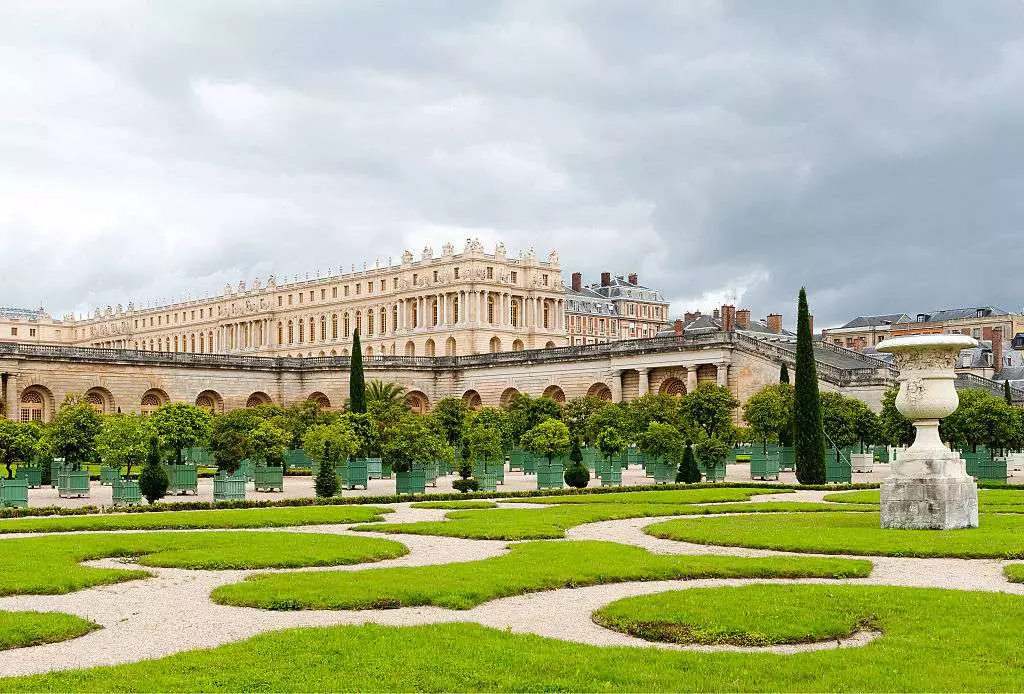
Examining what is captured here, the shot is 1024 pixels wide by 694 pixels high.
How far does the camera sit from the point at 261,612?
45.8ft

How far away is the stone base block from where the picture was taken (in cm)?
2197

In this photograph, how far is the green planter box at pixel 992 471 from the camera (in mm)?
41000

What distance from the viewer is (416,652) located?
11.5 m

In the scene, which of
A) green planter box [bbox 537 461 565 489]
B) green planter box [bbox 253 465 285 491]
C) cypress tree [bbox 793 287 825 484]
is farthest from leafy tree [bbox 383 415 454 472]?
cypress tree [bbox 793 287 825 484]

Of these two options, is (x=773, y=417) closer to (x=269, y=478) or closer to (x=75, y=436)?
(x=269, y=478)

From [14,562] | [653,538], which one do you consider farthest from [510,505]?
[14,562]

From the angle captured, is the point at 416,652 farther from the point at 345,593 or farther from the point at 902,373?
the point at 902,373

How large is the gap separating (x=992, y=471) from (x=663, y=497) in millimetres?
14450

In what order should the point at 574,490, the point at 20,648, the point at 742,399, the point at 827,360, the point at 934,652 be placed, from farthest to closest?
the point at 827,360 → the point at 742,399 → the point at 574,490 → the point at 20,648 → the point at 934,652

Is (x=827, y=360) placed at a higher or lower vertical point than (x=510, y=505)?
higher

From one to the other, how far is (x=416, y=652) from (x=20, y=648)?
403cm

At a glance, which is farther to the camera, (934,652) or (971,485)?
(971,485)

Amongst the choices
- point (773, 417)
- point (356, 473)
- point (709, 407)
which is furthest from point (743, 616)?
point (709, 407)

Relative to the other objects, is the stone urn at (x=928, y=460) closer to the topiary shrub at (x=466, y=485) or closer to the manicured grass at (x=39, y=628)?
the manicured grass at (x=39, y=628)
